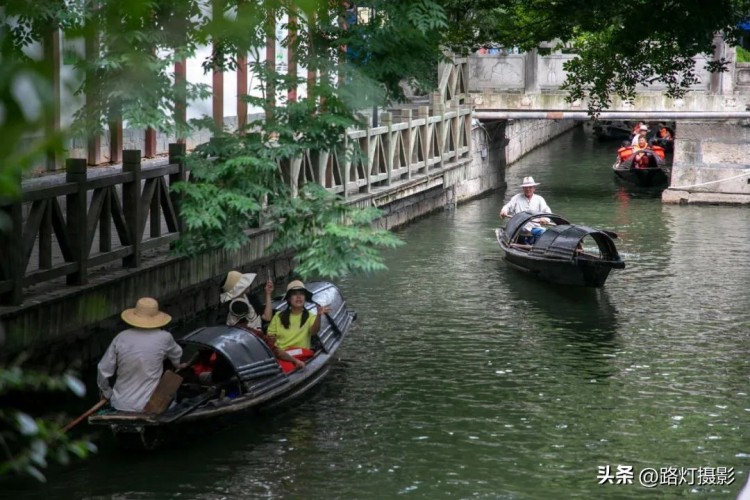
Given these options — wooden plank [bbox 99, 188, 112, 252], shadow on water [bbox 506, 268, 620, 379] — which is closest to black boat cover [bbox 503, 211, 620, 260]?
shadow on water [bbox 506, 268, 620, 379]

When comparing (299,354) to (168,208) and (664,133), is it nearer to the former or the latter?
(168,208)

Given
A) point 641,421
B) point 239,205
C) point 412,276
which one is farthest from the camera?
point 412,276

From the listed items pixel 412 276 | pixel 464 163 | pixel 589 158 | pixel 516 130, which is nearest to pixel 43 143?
pixel 412 276

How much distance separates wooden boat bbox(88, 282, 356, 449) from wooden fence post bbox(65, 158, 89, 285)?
4.75 ft

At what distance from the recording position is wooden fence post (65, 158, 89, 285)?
1108 cm

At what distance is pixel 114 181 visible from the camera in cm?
1177

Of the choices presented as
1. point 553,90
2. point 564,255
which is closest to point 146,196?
point 564,255

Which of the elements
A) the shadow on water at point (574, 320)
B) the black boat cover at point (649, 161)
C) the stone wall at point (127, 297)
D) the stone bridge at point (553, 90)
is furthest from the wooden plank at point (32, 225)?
the black boat cover at point (649, 161)

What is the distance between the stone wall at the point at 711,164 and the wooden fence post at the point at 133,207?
18368mm

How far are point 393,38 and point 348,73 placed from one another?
57 cm

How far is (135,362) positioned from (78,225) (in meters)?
2.41

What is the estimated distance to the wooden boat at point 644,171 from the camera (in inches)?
1264

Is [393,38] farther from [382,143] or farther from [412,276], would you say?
[382,143]

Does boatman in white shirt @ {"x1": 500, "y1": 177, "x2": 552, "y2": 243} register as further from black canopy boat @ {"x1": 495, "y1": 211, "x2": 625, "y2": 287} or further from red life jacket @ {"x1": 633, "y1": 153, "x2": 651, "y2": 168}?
red life jacket @ {"x1": 633, "y1": 153, "x2": 651, "y2": 168}
